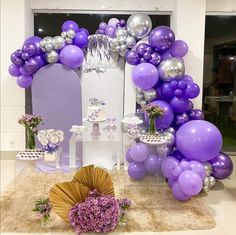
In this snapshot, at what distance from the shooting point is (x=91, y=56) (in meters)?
4.70

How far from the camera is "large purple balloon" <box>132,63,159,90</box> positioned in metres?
4.10

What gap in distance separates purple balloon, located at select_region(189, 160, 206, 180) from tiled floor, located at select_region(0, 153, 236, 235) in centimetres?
32

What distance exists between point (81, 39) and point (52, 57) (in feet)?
1.51

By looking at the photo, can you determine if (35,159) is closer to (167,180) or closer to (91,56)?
(167,180)

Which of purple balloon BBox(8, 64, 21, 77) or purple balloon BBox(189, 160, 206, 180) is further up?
purple balloon BBox(8, 64, 21, 77)

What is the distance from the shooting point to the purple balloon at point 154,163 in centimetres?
370

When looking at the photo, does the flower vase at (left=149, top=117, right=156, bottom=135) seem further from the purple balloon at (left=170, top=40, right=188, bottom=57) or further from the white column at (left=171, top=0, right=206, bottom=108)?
the white column at (left=171, top=0, right=206, bottom=108)

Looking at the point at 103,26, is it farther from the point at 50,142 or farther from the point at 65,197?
the point at 65,197

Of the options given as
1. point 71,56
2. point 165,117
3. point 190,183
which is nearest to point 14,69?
point 71,56

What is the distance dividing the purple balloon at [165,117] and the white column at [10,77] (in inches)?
84.8

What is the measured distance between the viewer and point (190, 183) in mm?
3377

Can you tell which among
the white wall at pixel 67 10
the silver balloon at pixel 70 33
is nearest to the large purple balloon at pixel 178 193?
the white wall at pixel 67 10

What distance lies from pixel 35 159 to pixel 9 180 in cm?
115

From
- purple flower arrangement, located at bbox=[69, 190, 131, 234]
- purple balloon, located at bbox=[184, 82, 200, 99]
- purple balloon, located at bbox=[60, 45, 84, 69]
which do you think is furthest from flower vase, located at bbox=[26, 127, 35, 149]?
purple balloon, located at bbox=[184, 82, 200, 99]
